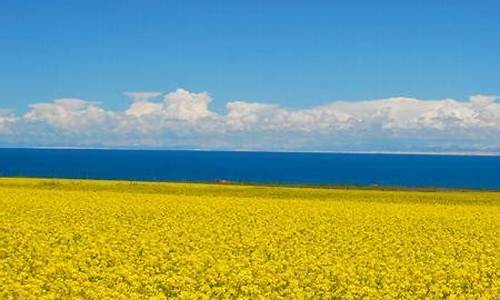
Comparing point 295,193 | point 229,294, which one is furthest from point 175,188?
point 229,294

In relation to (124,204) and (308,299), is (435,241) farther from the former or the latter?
(124,204)

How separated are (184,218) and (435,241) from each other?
11.7 meters

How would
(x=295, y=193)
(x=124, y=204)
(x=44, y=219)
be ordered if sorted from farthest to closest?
(x=295, y=193) < (x=124, y=204) < (x=44, y=219)

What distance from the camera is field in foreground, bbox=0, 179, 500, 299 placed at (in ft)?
55.7

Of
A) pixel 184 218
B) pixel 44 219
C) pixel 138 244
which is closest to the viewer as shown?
pixel 138 244

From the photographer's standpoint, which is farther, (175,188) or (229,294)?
(175,188)

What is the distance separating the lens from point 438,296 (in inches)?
656

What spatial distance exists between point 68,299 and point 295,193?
4119cm

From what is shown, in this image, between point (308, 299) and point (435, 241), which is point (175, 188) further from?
point (308, 299)

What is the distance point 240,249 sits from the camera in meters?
23.7

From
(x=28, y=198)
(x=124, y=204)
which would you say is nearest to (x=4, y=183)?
(x=28, y=198)

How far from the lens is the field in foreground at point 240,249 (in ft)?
55.7

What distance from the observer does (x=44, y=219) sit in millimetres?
30719

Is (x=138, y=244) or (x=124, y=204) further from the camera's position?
(x=124, y=204)
